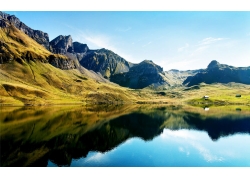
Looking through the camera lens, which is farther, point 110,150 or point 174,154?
point 110,150

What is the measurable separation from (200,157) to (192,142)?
23.6 metres

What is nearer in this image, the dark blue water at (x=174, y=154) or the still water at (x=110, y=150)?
the still water at (x=110, y=150)

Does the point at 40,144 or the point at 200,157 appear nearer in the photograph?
the point at 200,157

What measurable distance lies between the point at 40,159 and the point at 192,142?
57.4 m

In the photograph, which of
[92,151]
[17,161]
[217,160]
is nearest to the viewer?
[17,161]

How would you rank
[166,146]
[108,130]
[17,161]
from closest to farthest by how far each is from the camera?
[17,161]
[166,146]
[108,130]

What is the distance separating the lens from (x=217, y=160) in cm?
6278

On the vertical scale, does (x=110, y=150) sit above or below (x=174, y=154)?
above

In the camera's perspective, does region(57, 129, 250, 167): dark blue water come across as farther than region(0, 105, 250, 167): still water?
Yes

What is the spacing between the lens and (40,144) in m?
72.4
